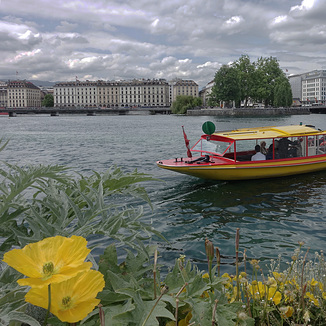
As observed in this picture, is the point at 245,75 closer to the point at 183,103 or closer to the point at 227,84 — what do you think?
the point at 227,84

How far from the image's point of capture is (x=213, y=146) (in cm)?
1535

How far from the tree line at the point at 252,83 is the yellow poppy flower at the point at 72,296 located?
4328 inches

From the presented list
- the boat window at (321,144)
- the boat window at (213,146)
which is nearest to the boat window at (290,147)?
the boat window at (321,144)

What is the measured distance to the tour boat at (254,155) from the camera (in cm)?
1375

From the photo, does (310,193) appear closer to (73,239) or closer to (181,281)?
(181,281)

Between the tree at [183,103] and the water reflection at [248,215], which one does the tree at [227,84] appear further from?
the water reflection at [248,215]

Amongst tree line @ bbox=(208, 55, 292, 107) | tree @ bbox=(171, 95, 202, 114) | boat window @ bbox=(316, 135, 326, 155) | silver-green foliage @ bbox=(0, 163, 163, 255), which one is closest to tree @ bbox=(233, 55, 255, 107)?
tree line @ bbox=(208, 55, 292, 107)

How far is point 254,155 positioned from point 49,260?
14318 mm

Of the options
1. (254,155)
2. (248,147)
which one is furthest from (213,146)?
(254,155)

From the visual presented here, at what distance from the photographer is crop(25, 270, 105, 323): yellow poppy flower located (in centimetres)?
113

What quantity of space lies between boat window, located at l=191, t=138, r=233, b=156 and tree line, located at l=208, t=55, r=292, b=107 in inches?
3755

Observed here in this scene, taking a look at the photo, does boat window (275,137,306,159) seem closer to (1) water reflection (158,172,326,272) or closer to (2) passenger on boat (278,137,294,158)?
(2) passenger on boat (278,137,294,158)

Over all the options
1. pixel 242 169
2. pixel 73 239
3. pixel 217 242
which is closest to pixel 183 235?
pixel 217 242

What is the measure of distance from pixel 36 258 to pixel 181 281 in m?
1.12
